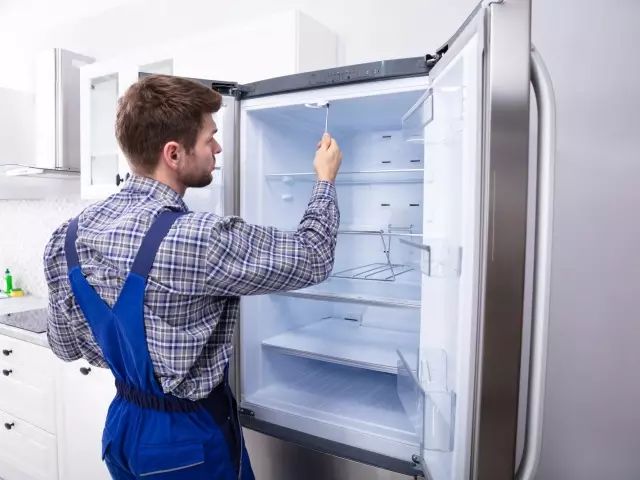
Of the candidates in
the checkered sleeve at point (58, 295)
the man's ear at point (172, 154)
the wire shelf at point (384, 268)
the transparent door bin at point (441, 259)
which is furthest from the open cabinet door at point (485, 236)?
the checkered sleeve at point (58, 295)

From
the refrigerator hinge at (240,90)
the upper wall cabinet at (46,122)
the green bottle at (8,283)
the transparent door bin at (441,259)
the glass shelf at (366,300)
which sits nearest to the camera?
the transparent door bin at (441,259)

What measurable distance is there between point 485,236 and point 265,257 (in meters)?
0.46

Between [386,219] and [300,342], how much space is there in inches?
22.7

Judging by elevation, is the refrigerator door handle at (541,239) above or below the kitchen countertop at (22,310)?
above

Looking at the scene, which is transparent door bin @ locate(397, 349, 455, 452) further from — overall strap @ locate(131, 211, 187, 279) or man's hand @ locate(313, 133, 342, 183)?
overall strap @ locate(131, 211, 187, 279)

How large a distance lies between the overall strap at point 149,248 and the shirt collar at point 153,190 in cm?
11

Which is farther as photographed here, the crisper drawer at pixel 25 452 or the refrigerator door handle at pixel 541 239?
the crisper drawer at pixel 25 452

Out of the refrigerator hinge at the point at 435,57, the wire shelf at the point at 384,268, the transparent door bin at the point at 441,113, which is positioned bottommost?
the wire shelf at the point at 384,268

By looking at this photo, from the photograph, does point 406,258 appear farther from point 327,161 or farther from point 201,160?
point 201,160

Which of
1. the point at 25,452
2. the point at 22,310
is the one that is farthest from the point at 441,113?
the point at 22,310

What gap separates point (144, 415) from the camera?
1.04 m

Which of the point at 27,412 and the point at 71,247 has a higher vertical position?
the point at 71,247

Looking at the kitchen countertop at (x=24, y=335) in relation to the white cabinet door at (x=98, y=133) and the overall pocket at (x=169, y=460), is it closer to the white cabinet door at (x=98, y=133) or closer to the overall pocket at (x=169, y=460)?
the white cabinet door at (x=98, y=133)

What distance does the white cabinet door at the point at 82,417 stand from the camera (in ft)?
6.10
